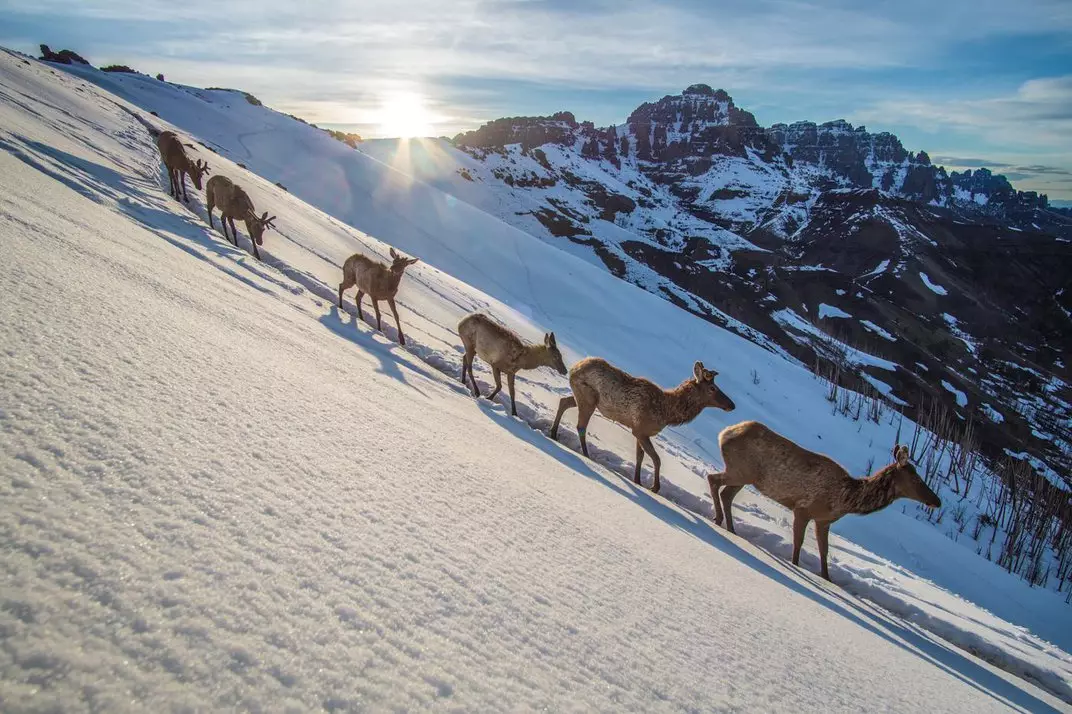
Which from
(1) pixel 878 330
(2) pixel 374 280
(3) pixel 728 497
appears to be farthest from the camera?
(1) pixel 878 330

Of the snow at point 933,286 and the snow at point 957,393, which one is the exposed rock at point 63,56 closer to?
the snow at point 957,393

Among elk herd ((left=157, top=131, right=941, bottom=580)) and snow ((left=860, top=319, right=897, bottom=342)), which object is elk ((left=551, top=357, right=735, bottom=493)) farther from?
snow ((left=860, top=319, right=897, bottom=342))

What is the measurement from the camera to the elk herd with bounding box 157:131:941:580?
7762mm

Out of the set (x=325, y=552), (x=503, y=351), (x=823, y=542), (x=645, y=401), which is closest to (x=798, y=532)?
(x=823, y=542)

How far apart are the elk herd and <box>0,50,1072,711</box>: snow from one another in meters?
0.92

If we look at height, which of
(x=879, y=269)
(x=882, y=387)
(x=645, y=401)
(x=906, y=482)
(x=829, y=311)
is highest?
(x=879, y=269)

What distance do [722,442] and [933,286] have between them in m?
149

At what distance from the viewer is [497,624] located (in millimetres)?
2062

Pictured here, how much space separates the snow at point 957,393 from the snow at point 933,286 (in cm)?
6066

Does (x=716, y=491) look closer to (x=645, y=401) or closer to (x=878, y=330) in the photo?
(x=645, y=401)

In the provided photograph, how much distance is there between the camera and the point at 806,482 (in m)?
7.93

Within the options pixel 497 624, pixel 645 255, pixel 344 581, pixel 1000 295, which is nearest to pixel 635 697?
pixel 497 624

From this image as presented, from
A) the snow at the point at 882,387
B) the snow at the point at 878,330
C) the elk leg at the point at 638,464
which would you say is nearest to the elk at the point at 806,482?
the elk leg at the point at 638,464

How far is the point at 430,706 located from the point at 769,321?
3414 inches
